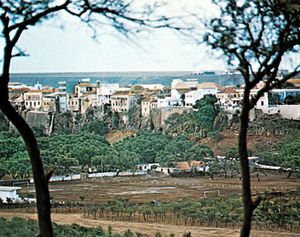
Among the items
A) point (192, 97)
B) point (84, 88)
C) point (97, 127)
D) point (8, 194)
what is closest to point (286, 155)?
point (8, 194)

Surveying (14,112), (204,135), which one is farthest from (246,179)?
(204,135)

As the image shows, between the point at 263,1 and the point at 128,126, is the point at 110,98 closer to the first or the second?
the point at 128,126

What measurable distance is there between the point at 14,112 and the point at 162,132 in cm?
1439

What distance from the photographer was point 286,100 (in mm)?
12992

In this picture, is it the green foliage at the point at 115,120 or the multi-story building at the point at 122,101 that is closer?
the green foliage at the point at 115,120

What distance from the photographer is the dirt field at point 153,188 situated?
422 inches

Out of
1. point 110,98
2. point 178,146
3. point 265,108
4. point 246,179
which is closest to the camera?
point 246,179

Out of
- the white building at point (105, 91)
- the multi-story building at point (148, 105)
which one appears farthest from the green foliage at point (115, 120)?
the white building at point (105, 91)

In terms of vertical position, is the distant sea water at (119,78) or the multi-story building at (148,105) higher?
the distant sea water at (119,78)

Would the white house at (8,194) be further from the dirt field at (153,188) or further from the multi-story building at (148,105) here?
the multi-story building at (148,105)

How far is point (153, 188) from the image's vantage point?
1198cm

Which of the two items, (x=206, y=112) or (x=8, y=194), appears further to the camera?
(x=206, y=112)

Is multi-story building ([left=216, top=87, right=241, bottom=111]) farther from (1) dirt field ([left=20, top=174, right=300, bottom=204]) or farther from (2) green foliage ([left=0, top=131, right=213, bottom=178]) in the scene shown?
(1) dirt field ([left=20, top=174, right=300, bottom=204])

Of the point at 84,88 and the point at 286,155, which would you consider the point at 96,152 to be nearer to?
the point at 286,155
